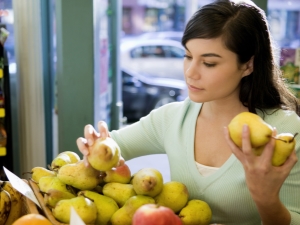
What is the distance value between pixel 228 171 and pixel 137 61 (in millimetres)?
7513

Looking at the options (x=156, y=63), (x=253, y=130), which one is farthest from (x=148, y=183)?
(x=156, y=63)

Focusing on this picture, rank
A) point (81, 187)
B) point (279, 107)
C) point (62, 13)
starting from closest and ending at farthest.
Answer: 1. point (81, 187)
2. point (279, 107)
3. point (62, 13)

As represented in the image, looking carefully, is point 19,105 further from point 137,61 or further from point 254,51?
point 137,61

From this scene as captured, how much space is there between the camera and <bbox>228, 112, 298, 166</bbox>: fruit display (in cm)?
113

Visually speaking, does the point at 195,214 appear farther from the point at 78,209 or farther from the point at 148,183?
the point at 78,209

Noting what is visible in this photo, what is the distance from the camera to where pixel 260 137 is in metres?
1.13

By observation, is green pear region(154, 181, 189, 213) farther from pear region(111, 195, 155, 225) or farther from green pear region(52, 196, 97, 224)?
green pear region(52, 196, 97, 224)

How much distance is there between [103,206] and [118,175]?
0.42 ft

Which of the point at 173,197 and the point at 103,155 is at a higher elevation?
the point at 103,155

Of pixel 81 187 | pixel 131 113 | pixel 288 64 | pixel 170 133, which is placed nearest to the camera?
pixel 81 187

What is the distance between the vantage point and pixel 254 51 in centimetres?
151

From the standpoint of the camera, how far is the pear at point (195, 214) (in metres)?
1.23

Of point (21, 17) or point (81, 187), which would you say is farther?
point (21, 17)

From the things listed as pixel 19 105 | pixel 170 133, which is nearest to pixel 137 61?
pixel 19 105
